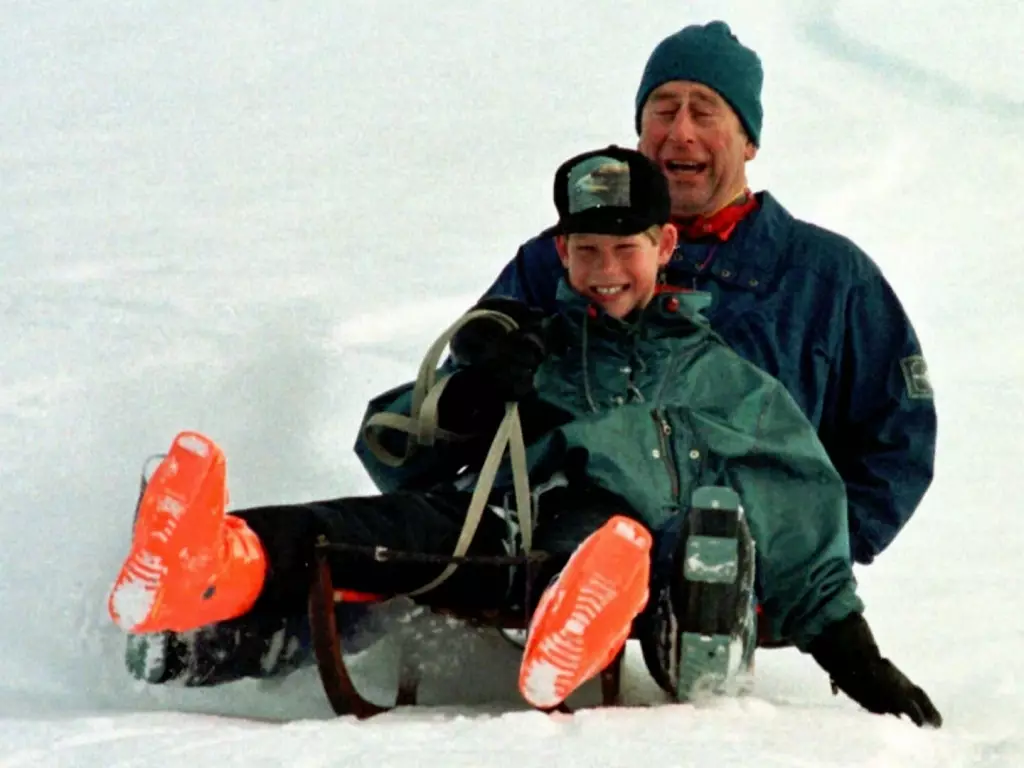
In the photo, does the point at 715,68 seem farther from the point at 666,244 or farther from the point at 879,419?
the point at 879,419

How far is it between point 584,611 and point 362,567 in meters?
0.34

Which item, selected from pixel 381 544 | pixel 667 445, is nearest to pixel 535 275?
pixel 667 445

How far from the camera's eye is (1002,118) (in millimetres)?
7262

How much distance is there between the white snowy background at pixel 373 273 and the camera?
79.1 inches

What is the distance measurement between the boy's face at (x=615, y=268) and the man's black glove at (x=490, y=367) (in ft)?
0.31

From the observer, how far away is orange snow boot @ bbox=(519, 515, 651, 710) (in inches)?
71.8

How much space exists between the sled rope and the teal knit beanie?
663 millimetres

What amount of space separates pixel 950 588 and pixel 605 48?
479 centimetres

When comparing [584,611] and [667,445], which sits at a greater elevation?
[667,445]

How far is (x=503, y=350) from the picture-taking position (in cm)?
230

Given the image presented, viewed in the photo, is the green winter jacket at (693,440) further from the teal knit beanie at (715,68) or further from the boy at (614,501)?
the teal knit beanie at (715,68)

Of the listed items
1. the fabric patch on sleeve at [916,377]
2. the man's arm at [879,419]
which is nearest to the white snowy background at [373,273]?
the man's arm at [879,419]

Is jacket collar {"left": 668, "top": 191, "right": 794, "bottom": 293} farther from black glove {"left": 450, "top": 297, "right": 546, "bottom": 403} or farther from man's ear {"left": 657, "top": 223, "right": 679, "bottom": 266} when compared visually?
black glove {"left": 450, "top": 297, "right": 546, "bottom": 403}

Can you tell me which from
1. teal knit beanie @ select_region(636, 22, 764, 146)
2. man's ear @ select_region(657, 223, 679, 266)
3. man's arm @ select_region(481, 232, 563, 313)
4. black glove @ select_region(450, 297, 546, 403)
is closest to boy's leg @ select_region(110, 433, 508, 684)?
black glove @ select_region(450, 297, 546, 403)
